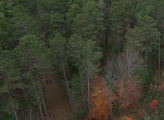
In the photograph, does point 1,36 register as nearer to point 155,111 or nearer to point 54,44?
point 54,44

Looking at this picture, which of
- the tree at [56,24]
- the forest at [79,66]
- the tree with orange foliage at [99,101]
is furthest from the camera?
the tree at [56,24]

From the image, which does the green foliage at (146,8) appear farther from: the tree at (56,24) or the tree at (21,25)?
the tree at (21,25)

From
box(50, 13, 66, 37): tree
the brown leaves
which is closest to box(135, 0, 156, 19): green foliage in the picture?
the brown leaves

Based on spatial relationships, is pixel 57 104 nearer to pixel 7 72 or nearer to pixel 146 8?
pixel 7 72

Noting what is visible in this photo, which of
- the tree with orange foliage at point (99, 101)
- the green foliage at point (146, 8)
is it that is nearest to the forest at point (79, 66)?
the tree with orange foliage at point (99, 101)

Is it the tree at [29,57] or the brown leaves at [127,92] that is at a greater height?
the tree at [29,57]

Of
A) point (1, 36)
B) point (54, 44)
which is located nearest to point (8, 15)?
point (1, 36)

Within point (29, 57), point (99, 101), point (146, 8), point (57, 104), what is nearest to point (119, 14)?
point (146, 8)

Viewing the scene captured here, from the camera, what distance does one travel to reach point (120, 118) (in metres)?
17.6

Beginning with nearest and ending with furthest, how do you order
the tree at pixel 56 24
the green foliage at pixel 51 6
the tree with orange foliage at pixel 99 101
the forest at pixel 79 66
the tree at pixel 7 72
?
1. the tree at pixel 7 72
2. the forest at pixel 79 66
3. the tree with orange foliage at pixel 99 101
4. the tree at pixel 56 24
5. the green foliage at pixel 51 6

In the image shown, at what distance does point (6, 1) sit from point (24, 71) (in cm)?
1480

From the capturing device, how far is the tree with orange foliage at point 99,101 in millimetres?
16922

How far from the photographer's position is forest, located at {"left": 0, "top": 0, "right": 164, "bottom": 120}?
12.7 m

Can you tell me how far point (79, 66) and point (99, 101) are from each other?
519 centimetres
